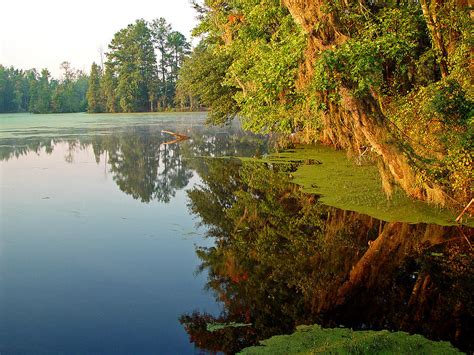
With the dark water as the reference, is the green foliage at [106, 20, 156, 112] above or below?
above

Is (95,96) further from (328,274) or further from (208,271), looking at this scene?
(328,274)

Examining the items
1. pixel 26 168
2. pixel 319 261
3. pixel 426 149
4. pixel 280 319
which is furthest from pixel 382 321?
pixel 26 168

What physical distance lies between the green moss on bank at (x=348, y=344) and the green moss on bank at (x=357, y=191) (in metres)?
5.34

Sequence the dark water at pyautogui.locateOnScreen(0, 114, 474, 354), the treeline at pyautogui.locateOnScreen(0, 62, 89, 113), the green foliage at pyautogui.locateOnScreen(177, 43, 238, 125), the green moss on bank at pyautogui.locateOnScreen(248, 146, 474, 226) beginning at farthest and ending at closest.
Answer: the treeline at pyautogui.locateOnScreen(0, 62, 89, 113)
the green foliage at pyautogui.locateOnScreen(177, 43, 238, 125)
the green moss on bank at pyautogui.locateOnScreen(248, 146, 474, 226)
the dark water at pyautogui.locateOnScreen(0, 114, 474, 354)

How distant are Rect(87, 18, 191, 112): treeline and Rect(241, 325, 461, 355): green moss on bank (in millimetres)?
81150

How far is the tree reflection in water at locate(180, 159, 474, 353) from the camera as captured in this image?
6.26m

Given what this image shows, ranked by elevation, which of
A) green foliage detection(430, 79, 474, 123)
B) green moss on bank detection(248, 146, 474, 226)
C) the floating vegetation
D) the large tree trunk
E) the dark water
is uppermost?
the large tree trunk

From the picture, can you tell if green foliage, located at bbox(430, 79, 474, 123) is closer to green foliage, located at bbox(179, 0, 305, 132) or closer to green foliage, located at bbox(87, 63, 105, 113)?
green foliage, located at bbox(179, 0, 305, 132)

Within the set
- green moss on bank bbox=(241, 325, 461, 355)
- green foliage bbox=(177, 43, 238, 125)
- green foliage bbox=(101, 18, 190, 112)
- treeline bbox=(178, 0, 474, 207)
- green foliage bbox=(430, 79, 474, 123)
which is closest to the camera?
green moss on bank bbox=(241, 325, 461, 355)

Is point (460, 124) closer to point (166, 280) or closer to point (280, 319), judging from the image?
point (280, 319)

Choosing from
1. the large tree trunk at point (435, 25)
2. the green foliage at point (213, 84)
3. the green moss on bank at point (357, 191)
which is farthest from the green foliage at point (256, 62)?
the large tree trunk at point (435, 25)

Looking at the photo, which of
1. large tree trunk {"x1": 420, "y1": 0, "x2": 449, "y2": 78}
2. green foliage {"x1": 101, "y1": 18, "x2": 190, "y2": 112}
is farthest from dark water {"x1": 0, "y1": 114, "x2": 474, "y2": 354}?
green foliage {"x1": 101, "y1": 18, "x2": 190, "y2": 112}

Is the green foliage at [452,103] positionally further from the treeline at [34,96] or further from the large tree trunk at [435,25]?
the treeline at [34,96]

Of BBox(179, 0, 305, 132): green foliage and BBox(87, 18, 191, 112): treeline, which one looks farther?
BBox(87, 18, 191, 112): treeline
